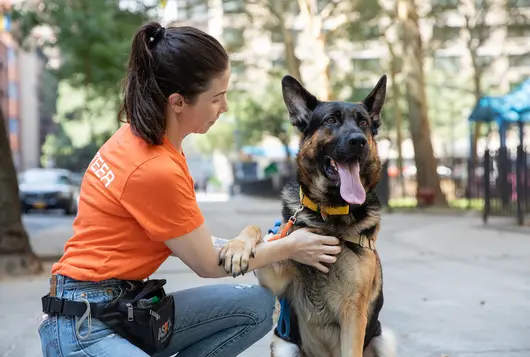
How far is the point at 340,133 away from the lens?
136 inches

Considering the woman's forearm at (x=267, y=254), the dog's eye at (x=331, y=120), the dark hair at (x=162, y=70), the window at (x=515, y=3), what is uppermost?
the window at (x=515, y=3)

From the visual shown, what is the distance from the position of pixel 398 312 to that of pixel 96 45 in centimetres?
1869

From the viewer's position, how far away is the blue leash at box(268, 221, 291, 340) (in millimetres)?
3615

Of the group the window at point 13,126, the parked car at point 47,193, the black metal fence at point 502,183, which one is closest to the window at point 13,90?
the window at point 13,126

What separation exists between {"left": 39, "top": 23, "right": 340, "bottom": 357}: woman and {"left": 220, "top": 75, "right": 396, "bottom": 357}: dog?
1.94ft

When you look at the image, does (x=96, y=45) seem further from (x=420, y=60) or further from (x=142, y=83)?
(x=142, y=83)

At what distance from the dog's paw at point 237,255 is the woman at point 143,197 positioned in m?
0.04

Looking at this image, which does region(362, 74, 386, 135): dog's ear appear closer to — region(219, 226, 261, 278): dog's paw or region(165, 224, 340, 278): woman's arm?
region(165, 224, 340, 278): woman's arm

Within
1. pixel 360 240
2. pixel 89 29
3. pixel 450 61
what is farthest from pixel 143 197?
pixel 450 61

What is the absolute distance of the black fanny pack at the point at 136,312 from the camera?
2668 millimetres

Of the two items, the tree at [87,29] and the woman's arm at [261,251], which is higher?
the tree at [87,29]

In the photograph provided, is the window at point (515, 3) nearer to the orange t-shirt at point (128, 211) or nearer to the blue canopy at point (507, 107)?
the blue canopy at point (507, 107)

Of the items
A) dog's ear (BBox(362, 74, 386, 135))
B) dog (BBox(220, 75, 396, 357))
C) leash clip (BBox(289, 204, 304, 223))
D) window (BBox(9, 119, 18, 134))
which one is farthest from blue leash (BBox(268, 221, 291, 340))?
window (BBox(9, 119, 18, 134))

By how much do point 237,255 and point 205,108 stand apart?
24.1 inches
